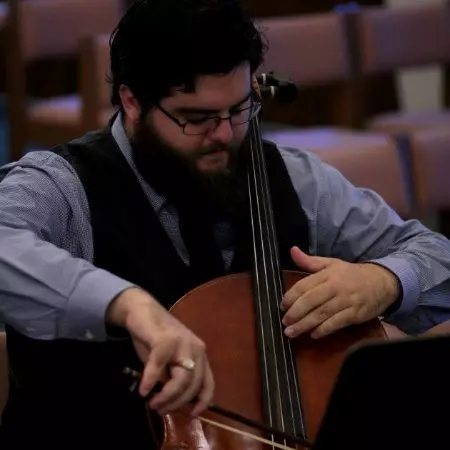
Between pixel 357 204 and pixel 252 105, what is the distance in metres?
0.25

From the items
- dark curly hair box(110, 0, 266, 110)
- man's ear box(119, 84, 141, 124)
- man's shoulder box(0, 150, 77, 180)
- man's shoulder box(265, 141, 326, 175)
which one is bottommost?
man's shoulder box(265, 141, 326, 175)

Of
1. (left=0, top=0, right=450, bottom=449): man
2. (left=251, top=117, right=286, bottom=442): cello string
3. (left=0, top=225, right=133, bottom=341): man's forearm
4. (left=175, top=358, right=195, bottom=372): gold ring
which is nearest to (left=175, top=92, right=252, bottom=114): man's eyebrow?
(left=0, top=0, right=450, bottom=449): man

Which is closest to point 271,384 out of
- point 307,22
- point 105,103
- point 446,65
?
point 105,103

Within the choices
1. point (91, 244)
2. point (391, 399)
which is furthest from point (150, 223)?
point (391, 399)

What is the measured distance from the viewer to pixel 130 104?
128 centimetres

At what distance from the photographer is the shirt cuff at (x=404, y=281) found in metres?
1.27

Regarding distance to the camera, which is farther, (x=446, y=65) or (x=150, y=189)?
(x=446, y=65)

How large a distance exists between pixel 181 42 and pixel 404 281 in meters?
0.39

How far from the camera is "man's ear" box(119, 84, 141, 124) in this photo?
1.27 metres

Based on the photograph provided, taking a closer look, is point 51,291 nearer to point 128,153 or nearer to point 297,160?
point 128,153

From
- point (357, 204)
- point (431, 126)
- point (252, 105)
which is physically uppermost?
point (252, 105)

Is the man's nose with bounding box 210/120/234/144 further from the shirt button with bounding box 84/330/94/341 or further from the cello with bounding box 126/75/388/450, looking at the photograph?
the shirt button with bounding box 84/330/94/341

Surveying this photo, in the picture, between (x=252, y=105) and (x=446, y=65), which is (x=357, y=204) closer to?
(x=252, y=105)

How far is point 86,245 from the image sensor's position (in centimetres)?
124
